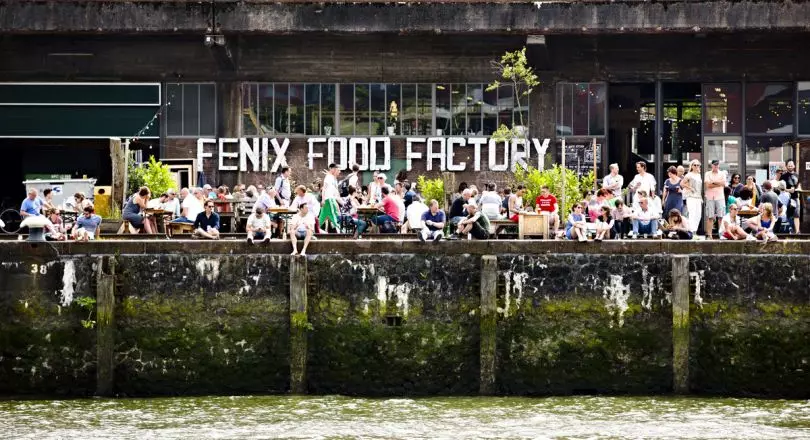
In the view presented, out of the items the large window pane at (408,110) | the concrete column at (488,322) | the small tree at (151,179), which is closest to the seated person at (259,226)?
the concrete column at (488,322)

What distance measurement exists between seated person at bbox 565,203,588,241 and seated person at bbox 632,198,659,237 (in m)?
0.98

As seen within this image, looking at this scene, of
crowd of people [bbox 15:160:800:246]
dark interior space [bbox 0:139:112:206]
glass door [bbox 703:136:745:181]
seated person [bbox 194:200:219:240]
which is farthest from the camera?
dark interior space [bbox 0:139:112:206]

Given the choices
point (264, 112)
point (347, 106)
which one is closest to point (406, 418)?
point (347, 106)

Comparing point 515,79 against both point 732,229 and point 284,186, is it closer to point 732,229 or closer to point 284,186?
point 284,186

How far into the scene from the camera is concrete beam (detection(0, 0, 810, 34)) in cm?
4197

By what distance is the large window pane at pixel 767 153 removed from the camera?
44.0 metres

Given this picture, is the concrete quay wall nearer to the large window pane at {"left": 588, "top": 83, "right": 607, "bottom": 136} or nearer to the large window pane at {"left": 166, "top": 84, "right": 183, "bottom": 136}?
the large window pane at {"left": 588, "top": 83, "right": 607, "bottom": 136}

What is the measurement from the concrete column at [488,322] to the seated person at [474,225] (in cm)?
72

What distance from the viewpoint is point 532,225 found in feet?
106

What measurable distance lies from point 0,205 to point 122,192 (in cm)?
926

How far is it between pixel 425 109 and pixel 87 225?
1407 cm

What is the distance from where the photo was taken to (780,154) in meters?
44.1

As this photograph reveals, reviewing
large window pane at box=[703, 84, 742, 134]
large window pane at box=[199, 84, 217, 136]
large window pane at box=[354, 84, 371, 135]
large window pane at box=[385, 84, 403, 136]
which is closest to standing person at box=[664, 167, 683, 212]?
large window pane at box=[703, 84, 742, 134]

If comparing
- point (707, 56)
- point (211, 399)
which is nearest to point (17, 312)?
point (211, 399)
